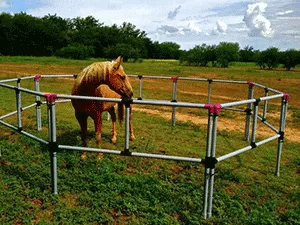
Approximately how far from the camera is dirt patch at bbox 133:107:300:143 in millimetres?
8609

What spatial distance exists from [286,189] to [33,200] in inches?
145

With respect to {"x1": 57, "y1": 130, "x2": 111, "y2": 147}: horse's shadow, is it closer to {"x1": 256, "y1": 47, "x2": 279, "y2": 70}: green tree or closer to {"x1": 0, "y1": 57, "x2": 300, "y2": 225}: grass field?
{"x1": 0, "y1": 57, "x2": 300, "y2": 225}: grass field

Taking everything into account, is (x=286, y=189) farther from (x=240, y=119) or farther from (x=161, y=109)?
(x=161, y=109)

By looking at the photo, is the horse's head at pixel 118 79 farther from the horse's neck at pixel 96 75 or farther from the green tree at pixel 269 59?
the green tree at pixel 269 59

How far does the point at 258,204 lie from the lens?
14.2 ft

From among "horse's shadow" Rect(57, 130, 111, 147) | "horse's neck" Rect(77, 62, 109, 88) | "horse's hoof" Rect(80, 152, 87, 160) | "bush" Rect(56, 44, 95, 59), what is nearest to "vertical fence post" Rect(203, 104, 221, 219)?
"horse's neck" Rect(77, 62, 109, 88)

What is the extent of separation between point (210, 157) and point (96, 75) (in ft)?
7.66

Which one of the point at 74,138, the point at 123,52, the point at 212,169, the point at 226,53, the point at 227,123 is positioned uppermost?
the point at 226,53

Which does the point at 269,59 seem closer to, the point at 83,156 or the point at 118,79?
the point at 118,79

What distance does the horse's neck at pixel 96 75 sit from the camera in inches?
200

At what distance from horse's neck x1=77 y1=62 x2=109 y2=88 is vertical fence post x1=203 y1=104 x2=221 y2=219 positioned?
2058 mm

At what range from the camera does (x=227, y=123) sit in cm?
968

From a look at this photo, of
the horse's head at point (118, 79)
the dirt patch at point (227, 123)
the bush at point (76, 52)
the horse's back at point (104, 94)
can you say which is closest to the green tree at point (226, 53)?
the bush at point (76, 52)

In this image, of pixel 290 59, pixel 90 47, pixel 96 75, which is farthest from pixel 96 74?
pixel 90 47
